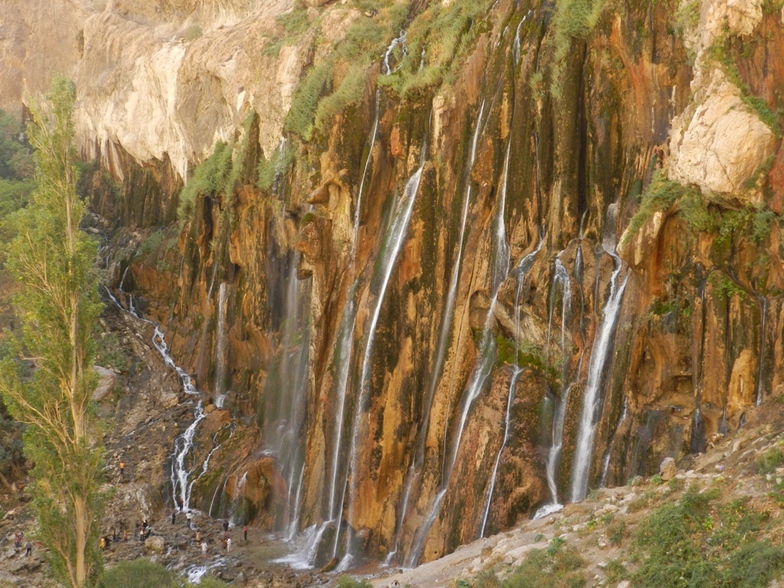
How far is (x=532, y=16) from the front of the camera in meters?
18.1

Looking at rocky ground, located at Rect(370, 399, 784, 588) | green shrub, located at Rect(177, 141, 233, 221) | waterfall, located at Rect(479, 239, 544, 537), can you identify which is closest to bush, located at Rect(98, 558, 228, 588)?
rocky ground, located at Rect(370, 399, 784, 588)

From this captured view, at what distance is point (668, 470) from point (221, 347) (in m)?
21.4

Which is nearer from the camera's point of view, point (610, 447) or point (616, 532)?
point (616, 532)

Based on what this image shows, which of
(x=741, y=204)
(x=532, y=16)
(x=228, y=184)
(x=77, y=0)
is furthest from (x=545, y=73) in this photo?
(x=77, y=0)

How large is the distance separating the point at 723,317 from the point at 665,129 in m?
3.82

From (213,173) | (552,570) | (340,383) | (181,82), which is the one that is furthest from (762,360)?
(181,82)

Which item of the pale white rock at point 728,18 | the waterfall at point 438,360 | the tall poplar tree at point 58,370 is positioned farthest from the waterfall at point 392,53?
the pale white rock at point 728,18

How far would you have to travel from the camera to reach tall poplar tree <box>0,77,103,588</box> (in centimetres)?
1533

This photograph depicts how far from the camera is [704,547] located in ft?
32.4

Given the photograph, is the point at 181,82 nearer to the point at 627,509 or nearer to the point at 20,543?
the point at 20,543

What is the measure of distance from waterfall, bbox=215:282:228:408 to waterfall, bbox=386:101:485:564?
13.2 metres

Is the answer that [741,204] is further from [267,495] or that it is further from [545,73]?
[267,495]

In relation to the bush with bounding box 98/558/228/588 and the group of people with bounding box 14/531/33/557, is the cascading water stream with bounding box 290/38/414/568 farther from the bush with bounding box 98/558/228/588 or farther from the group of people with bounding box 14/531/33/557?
the group of people with bounding box 14/531/33/557

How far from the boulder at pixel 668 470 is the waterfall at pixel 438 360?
662cm
